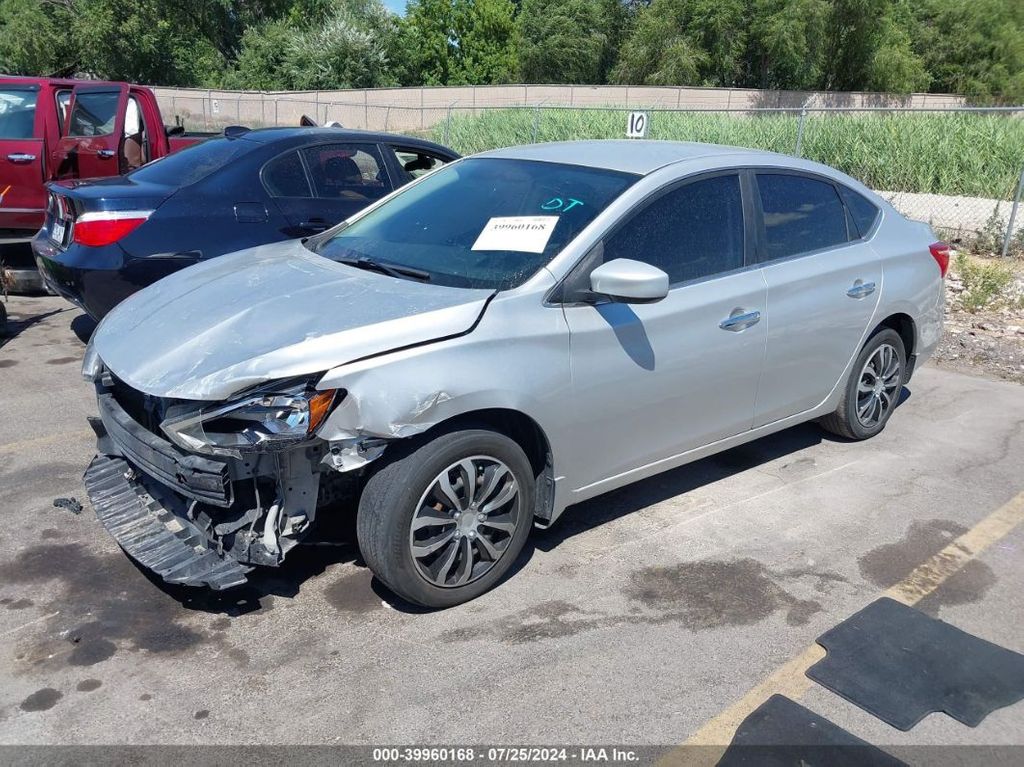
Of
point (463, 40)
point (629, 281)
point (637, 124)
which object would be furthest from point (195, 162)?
point (463, 40)

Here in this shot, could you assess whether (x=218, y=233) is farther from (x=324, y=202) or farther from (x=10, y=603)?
(x=10, y=603)

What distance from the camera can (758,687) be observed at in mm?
3266

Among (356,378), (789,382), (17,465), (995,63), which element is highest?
(995,63)

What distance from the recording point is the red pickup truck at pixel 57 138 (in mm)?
8859

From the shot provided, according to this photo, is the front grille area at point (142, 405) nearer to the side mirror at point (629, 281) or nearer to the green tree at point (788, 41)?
the side mirror at point (629, 281)

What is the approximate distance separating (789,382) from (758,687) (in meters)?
1.98

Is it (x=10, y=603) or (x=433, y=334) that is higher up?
(x=433, y=334)

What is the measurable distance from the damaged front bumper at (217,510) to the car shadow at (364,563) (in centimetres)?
33

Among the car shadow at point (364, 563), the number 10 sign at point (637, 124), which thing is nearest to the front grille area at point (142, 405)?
the car shadow at point (364, 563)

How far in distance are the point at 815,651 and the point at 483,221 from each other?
2343mm

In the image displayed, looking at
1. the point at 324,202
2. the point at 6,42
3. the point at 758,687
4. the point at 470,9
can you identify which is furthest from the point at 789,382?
the point at 470,9

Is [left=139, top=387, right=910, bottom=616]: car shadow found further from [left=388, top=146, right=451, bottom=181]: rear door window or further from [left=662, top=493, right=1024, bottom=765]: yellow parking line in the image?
[left=388, top=146, right=451, bottom=181]: rear door window

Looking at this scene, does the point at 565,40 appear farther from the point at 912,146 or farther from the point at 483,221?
the point at 483,221

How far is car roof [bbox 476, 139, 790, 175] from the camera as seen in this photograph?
172 inches
